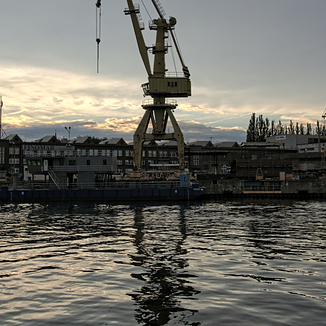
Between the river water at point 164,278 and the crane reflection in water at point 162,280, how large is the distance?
3 cm

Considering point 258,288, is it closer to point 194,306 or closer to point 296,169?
point 194,306

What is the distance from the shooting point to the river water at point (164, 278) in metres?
9.16

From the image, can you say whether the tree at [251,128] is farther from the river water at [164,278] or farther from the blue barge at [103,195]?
the river water at [164,278]

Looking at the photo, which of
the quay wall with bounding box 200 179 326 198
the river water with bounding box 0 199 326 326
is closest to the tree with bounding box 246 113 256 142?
the quay wall with bounding box 200 179 326 198

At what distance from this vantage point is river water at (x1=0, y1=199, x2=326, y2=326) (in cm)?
916

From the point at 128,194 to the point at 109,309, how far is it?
44.5 metres

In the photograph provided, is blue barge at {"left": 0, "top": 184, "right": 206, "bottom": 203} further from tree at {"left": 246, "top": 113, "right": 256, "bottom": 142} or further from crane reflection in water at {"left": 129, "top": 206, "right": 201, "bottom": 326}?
tree at {"left": 246, "top": 113, "right": 256, "bottom": 142}

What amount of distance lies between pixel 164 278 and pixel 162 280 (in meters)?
0.25

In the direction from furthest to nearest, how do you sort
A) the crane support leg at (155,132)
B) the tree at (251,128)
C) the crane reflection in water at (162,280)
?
the tree at (251,128), the crane support leg at (155,132), the crane reflection in water at (162,280)

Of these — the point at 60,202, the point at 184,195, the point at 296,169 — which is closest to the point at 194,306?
the point at 184,195

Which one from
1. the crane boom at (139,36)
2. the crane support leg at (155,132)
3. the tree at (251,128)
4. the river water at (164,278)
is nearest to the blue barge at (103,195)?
the crane support leg at (155,132)

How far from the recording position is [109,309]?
9562 mm

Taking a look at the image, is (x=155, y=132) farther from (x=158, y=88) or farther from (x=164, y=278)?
(x=164, y=278)

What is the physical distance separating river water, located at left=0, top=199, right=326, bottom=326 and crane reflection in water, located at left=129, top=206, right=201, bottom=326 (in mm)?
33
